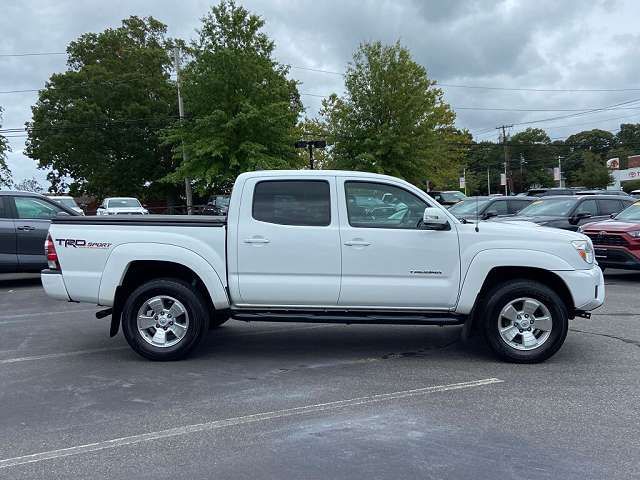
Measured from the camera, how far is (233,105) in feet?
83.5

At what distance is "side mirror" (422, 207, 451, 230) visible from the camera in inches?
229

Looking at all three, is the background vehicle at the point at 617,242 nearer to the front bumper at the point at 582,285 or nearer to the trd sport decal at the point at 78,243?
the front bumper at the point at 582,285

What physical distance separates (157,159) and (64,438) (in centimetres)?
4300

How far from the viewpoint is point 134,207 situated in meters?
29.2

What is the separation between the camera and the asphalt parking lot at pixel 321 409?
380cm

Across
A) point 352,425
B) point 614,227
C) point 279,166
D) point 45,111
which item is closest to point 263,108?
point 279,166

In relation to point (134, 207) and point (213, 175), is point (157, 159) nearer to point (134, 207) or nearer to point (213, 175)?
point (134, 207)

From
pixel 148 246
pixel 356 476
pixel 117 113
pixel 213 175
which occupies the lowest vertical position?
pixel 356 476

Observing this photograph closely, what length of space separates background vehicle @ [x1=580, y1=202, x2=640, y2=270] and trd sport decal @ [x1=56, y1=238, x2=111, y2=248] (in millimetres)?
9411

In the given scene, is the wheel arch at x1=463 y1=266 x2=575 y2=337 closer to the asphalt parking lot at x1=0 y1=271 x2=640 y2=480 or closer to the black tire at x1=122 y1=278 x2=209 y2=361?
the asphalt parking lot at x1=0 y1=271 x2=640 y2=480

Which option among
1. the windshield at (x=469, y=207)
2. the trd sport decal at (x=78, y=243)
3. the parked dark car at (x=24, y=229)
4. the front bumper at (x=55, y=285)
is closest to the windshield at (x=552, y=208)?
the windshield at (x=469, y=207)

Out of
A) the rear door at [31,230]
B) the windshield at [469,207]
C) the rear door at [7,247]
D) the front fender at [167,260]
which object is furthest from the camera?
the windshield at [469,207]

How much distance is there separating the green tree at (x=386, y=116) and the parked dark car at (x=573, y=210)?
13.2 metres

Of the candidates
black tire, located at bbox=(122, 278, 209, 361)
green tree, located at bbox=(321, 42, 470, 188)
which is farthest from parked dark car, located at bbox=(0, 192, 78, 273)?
green tree, located at bbox=(321, 42, 470, 188)
